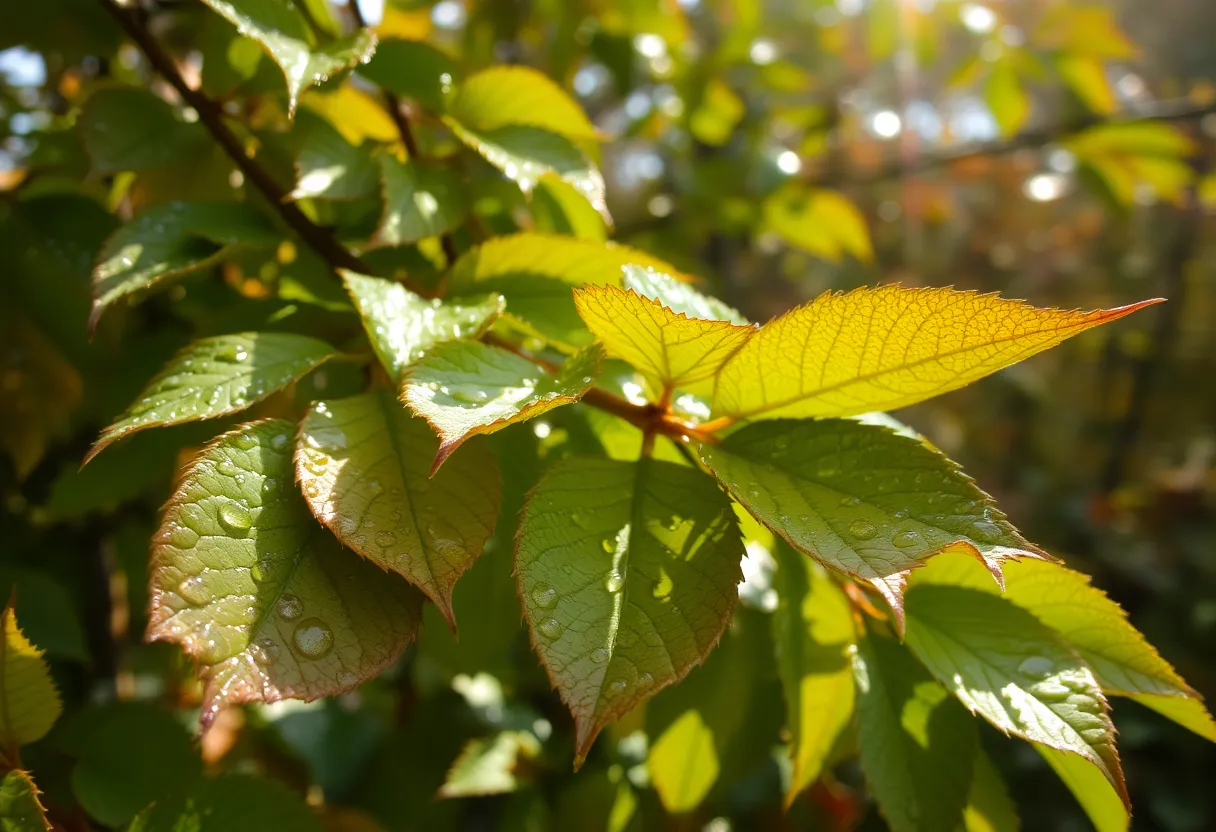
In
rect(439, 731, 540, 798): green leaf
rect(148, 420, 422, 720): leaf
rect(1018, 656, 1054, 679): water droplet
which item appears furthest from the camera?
rect(439, 731, 540, 798): green leaf

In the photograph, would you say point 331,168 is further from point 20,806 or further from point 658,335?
point 20,806

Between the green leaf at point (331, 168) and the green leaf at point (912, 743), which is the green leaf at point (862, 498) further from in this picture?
the green leaf at point (331, 168)

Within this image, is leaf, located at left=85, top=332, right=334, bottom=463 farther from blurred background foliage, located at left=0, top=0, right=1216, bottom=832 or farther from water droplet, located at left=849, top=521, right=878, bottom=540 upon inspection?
water droplet, located at left=849, top=521, right=878, bottom=540

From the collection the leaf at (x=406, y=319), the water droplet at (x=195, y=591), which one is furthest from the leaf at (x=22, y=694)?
the leaf at (x=406, y=319)

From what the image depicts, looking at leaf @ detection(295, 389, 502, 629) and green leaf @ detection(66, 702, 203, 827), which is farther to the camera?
green leaf @ detection(66, 702, 203, 827)

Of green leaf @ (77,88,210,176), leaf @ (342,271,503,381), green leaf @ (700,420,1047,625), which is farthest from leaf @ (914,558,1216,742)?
green leaf @ (77,88,210,176)

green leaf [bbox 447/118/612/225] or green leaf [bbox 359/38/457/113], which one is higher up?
green leaf [bbox 359/38/457/113]
